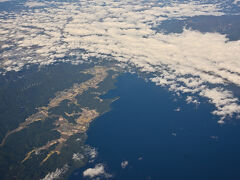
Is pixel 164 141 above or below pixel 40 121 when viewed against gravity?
above

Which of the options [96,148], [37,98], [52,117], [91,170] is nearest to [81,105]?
[52,117]

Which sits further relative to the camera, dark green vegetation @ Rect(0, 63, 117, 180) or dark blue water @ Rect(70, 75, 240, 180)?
dark green vegetation @ Rect(0, 63, 117, 180)

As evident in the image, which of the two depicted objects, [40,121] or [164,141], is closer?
[164,141]

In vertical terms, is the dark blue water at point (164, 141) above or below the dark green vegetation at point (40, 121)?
above

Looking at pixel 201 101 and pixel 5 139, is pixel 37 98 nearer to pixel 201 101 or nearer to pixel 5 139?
pixel 5 139
